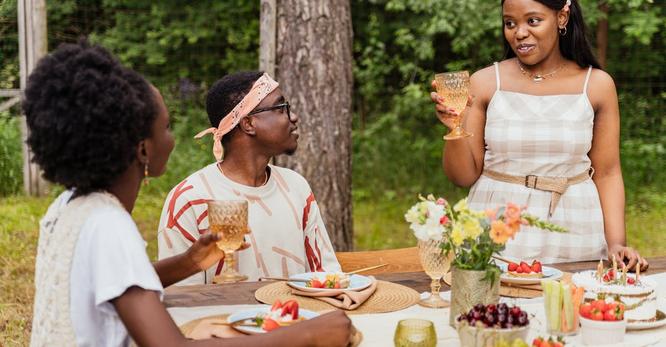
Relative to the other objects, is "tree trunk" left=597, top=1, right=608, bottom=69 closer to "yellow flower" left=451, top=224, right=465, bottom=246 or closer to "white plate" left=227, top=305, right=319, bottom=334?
"yellow flower" left=451, top=224, right=465, bottom=246

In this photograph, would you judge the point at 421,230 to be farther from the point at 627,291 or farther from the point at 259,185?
the point at 259,185

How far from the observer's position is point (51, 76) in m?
2.02

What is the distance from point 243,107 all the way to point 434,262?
1.09 m

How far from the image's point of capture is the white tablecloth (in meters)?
2.32

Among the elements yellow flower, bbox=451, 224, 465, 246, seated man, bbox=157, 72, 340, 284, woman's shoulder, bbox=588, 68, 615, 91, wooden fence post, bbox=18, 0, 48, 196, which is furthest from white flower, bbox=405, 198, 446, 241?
wooden fence post, bbox=18, 0, 48, 196

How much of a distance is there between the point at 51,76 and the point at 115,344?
2.18 ft

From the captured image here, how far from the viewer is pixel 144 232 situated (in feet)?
25.0

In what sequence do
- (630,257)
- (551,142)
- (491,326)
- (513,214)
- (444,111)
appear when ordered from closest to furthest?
(491,326) → (513,214) → (444,111) → (630,257) → (551,142)

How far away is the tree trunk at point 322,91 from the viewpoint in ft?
17.1

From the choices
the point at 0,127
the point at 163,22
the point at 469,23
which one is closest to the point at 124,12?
the point at 163,22

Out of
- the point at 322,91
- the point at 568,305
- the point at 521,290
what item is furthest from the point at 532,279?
the point at 322,91

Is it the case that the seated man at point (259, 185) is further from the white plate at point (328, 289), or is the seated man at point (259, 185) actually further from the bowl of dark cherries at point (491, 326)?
the bowl of dark cherries at point (491, 326)

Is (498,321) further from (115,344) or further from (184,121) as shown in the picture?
(184,121)

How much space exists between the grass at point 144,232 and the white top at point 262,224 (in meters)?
2.16
